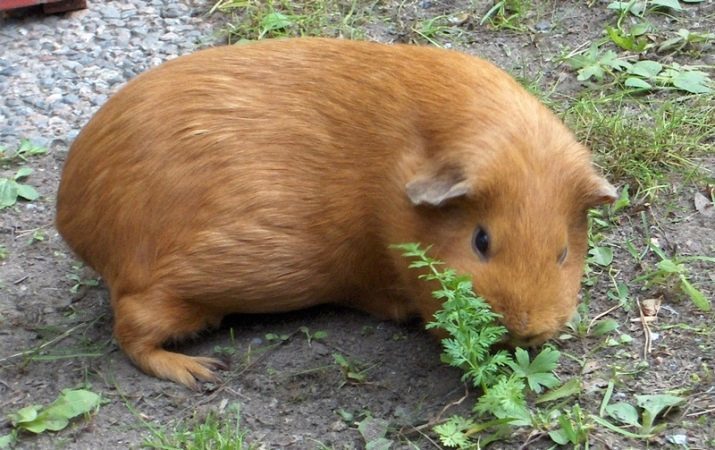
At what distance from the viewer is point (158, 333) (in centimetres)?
379

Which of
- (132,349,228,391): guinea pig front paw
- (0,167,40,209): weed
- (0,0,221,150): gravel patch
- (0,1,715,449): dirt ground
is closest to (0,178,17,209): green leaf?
(0,167,40,209): weed

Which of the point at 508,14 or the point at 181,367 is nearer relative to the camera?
the point at 181,367

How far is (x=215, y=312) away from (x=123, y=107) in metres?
0.81

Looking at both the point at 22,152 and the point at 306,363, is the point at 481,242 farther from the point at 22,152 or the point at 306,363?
the point at 22,152

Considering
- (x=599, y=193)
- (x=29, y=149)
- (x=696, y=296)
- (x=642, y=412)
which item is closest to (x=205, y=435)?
(x=642, y=412)

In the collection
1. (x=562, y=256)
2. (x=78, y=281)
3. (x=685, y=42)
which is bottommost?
(x=78, y=281)

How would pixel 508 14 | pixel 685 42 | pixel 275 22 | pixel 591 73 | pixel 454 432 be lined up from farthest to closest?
1. pixel 508 14
2. pixel 275 22
3. pixel 685 42
4. pixel 591 73
5. pixel 454 432

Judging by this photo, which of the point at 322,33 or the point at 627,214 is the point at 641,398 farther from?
the point at 322,33

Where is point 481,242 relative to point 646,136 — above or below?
above

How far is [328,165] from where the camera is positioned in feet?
12.4

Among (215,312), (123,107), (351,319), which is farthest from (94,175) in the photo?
(351,319)

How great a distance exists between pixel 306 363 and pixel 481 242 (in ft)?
2.69

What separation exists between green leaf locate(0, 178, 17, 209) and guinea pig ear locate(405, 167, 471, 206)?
2.05 m

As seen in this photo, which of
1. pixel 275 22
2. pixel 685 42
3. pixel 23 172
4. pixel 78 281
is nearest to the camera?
pixel 78 281
